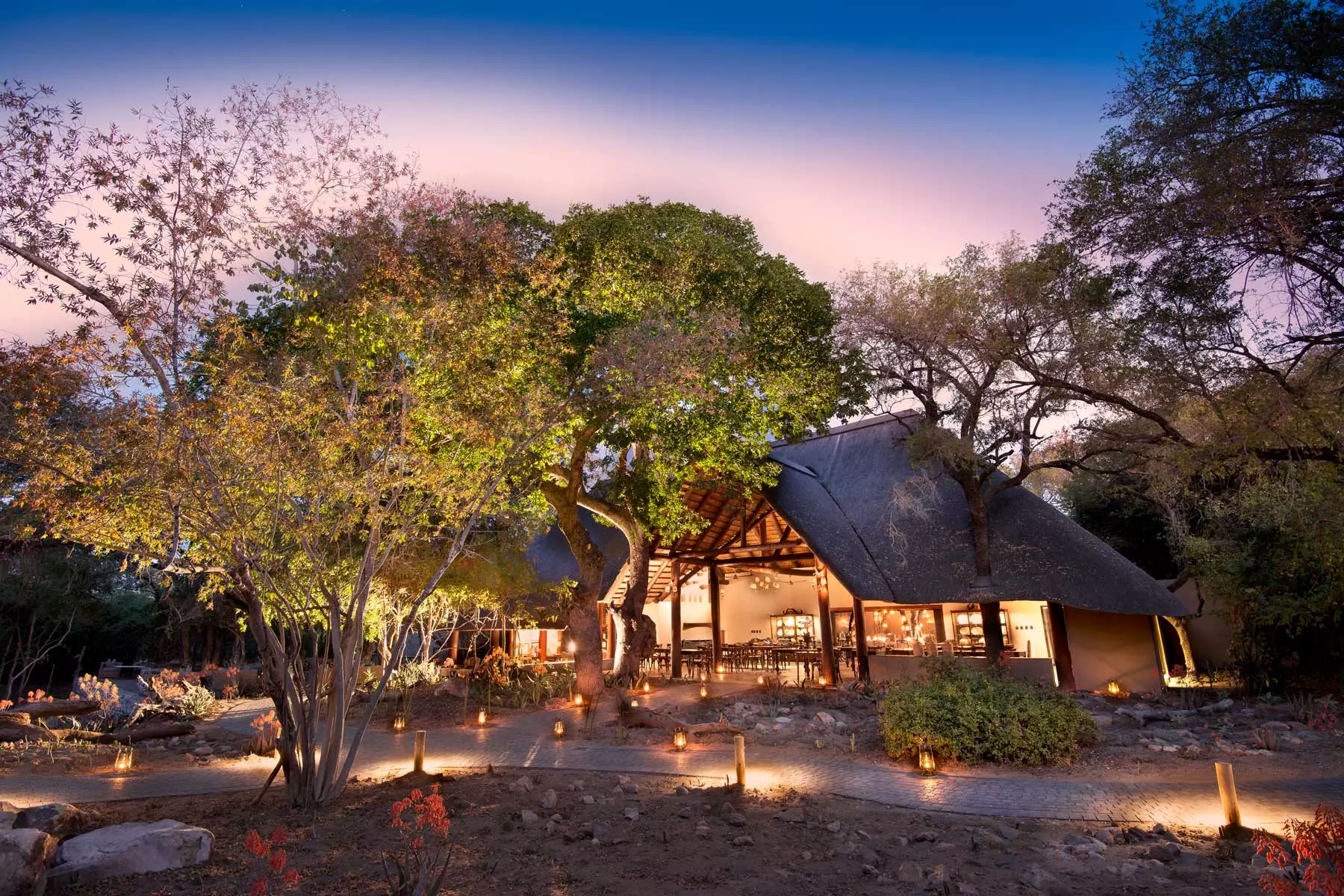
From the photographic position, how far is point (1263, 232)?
7.53m

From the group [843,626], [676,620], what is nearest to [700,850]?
[676,620]

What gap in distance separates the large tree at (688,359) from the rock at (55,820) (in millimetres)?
6992

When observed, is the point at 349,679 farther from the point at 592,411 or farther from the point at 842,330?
the point at 842,330

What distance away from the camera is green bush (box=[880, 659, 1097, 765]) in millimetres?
9375

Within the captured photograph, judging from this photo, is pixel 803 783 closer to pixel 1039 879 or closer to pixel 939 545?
pixel 1039 879

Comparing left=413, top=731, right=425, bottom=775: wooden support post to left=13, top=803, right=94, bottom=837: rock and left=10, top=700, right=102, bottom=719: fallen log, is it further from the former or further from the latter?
left=10, top=700, right=102, bottom=719: fallen log

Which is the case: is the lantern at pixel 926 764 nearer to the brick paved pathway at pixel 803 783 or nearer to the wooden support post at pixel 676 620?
the brick paved pathway at pixel 803 783

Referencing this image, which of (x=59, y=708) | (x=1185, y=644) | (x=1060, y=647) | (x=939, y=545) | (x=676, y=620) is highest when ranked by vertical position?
(x=939, y=545)

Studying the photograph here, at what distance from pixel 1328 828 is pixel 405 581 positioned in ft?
48.8

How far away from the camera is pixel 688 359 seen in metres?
10.2

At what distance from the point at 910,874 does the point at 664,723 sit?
7.75 metres

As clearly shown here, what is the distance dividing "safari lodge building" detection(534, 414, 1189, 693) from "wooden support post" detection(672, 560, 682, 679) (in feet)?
0.16

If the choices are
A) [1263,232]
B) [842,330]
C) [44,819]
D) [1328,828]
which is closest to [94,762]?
[44,819]

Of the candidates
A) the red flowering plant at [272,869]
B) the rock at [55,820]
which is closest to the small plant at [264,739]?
the rock at [55,820]
